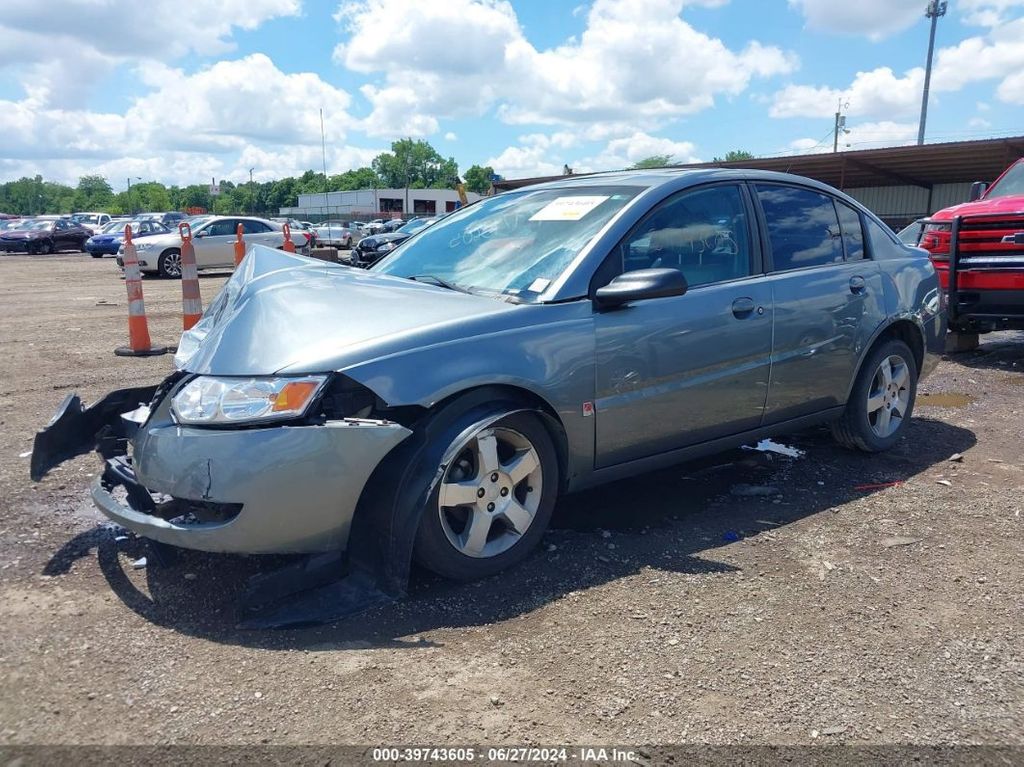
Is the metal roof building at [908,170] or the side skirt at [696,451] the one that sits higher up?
the metal roof building at [908,170]

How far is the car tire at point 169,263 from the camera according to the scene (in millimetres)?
20734

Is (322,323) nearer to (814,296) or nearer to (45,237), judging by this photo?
(814,296)

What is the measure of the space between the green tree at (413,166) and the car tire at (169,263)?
11682cm

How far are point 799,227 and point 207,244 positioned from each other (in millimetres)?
19635

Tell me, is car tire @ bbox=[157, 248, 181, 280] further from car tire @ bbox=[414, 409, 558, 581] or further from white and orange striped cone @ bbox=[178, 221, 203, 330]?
car tire @ bbox=[414, 409, 558, 581]

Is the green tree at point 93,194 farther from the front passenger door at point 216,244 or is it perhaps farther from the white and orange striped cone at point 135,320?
the white and orange striped cone at point 135,320

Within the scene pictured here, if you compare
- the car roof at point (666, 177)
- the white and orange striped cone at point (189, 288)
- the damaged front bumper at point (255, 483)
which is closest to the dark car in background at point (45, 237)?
the white and orange striped cone at point (189, 288)

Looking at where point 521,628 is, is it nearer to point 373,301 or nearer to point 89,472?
point 373,301

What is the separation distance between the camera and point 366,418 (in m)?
3.01

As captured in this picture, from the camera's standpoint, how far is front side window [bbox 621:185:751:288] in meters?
3.80

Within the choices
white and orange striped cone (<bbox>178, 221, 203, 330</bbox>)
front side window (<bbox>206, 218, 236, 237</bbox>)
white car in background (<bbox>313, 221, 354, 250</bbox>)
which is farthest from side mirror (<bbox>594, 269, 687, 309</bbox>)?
white car in background (<bbox>313, 221, 354, 250</bbox>)

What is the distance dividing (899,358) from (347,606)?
12.5ft

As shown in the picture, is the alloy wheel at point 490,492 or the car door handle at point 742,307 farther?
the car door handle at point 742,307

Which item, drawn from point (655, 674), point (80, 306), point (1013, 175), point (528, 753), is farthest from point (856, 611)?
point (80, 306)
